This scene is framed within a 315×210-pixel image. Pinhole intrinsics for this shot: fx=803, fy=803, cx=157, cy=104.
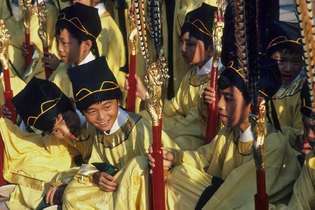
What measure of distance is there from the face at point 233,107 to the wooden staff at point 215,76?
1.94ft

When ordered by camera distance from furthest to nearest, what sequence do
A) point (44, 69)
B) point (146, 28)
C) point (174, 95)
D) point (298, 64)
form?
point (44, 69)
point (174, 95)
point (146, 28)
point (298, 64)

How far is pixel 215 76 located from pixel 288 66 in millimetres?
394

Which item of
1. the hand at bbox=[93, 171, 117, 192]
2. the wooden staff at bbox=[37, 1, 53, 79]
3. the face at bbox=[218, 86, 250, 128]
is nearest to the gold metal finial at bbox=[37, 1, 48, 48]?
the wooden staff at bbox=[37, 1, 53, 79]

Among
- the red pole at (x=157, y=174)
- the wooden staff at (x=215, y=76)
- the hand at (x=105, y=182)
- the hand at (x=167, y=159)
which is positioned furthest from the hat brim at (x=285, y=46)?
the hand at (x=105, y=182)

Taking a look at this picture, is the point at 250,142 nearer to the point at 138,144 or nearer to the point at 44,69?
the point at 138,144

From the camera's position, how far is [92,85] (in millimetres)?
4027

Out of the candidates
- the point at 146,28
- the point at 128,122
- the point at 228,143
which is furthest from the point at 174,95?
the point at 228,143

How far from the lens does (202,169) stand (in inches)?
155

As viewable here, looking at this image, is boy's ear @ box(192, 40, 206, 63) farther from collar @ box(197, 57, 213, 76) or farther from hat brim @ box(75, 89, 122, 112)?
hat brim @ box(75, 89, 122, 112)

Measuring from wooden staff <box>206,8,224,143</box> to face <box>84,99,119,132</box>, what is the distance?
21.3 inches

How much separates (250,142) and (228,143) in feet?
0.58

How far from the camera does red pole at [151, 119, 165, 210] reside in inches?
139

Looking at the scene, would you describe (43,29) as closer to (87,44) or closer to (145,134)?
(87,44)

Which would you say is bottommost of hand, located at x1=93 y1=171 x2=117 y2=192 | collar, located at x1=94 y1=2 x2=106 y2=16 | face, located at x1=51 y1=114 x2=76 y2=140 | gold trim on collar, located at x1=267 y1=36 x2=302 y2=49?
hand, located at x1=93 y1=171 x2=117 y2=192
